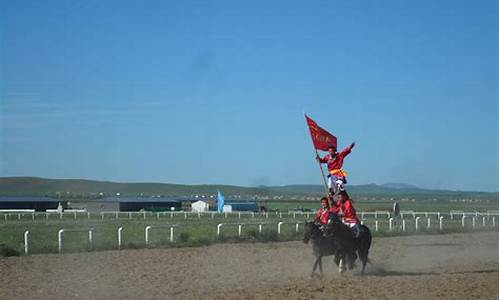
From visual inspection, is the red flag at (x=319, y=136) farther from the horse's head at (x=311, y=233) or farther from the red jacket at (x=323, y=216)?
the horse's head at (x=311, y=233)

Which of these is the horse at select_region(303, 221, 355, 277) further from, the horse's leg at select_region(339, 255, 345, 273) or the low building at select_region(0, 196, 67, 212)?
the low building at select_region(0, 196, 67, 212)

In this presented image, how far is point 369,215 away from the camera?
193ft

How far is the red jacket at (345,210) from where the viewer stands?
18672 mm

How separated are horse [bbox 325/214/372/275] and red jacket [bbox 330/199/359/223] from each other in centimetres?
34

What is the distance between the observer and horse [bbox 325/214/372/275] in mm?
17797

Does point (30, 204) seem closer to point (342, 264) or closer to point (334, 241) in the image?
point (342, 264)

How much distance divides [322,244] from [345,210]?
3.92ft

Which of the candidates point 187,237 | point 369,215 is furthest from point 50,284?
point 369,215

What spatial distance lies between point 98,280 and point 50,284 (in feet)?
3.61

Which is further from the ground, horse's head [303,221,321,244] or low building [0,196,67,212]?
low building [0,196,67,212]

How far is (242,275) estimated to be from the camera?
61.6ft

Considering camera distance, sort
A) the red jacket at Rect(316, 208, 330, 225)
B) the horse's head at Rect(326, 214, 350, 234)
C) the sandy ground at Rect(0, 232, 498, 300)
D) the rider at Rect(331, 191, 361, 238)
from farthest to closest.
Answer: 1. the rider at Rect(331, 191, 361, 238)
2. the red jacket at Rect(316, 208, 330, 225)
3. the horse's head at Rect(326, 214, 350, 234)
4. the sandy ground at Rect(0, 232, 498, 300)

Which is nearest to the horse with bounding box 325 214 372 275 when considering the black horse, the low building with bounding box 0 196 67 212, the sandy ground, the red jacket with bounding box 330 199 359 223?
the black horse

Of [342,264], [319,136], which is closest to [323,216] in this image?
[342,264]
